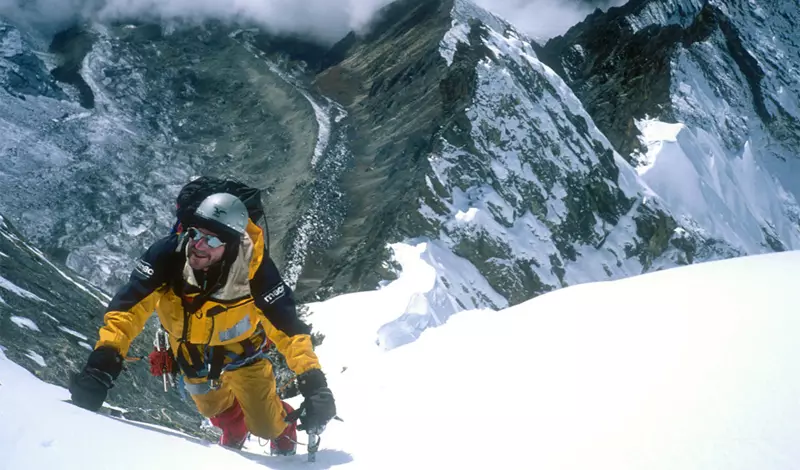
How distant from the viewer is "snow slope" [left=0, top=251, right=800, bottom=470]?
197 inches

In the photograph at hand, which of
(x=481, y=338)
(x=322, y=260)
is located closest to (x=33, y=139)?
(x=322, y=260)

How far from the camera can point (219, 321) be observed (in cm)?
772

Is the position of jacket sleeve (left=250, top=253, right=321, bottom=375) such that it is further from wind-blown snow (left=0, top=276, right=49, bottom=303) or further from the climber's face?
wind-blown snow (left=0, top=276, right=49, bottom=303)

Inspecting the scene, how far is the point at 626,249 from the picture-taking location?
129 m

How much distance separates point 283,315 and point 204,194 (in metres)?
1.54

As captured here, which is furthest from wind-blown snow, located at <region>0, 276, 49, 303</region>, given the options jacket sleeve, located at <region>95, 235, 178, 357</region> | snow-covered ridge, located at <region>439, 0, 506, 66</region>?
snow-covered ridge, located at <region>439, 0, 506, 66</region>

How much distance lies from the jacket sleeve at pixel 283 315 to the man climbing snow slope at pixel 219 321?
0.4 inches

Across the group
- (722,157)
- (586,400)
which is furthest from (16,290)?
(722,157)

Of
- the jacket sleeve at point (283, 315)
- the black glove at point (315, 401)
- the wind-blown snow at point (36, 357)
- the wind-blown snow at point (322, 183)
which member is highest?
the jacket sleeve at point (283, 315)

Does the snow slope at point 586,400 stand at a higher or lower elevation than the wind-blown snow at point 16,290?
higher

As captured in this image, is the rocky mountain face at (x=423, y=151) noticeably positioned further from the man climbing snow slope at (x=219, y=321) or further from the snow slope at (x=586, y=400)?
the snow slope at (x=586, y=400)

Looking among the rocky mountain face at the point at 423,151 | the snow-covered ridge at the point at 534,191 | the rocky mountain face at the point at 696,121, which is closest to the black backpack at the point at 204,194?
the rocky mountain face at the point at 423,151

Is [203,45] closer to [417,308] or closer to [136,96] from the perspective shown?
[136,96]

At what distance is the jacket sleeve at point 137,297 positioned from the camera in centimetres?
699
